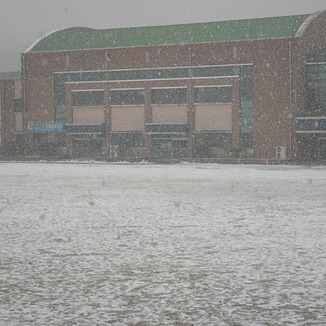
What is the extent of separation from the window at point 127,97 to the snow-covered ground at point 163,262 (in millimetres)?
36540

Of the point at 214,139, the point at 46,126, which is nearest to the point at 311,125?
the point at 214,139

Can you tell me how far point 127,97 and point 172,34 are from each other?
7335 mm

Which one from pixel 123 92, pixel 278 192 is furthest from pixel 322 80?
pixel 278 192

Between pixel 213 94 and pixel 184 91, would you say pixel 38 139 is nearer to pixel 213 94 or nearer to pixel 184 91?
pixel 184 91

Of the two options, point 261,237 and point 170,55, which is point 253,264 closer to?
point 261,237

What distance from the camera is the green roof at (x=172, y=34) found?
5009cm

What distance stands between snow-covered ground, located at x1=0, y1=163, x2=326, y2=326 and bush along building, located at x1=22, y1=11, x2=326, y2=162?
104 ft

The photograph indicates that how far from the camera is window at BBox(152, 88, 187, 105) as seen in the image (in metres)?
50.6

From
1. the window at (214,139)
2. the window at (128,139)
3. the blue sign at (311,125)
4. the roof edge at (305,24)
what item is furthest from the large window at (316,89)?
the window at (128,139)

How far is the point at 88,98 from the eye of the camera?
5416cm

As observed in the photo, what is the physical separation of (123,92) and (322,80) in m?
17.0

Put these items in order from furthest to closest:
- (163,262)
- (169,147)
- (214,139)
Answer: (169,147) < (214,139) < (163,262)

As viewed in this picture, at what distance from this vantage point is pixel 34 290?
262 inches

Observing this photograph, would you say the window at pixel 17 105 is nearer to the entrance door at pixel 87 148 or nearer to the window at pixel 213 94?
the entrance door at pixel 87 148
